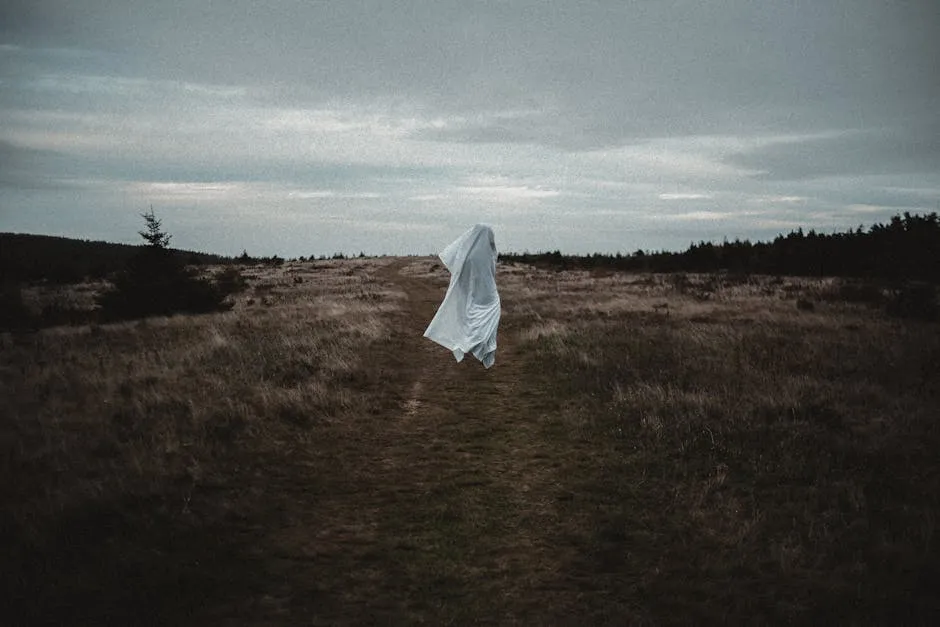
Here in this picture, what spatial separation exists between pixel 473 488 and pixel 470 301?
6218 mm

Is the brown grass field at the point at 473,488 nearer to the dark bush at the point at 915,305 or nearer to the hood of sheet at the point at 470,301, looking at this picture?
the hood of sheet at the point at 470,301

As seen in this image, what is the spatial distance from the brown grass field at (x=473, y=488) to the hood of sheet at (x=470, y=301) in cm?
82

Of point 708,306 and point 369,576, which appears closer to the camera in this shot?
point 369,576

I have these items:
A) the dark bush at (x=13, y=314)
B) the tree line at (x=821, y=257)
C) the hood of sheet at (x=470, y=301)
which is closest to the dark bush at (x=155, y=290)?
the dark bush at (x=13, y=314)

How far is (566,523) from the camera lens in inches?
218

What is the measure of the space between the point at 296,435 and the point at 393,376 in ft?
11.9

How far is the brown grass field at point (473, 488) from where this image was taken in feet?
14.1

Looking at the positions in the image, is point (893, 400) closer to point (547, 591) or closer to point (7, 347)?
point (547, 591)

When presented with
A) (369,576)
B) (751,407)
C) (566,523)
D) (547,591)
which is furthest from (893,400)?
(369,576)

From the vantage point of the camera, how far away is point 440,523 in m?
5.45

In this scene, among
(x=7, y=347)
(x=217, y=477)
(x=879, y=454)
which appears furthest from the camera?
(x=7, y=347)

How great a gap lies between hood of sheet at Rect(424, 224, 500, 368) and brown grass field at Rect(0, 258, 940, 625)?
0.82 meters

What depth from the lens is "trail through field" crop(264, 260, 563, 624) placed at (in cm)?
425

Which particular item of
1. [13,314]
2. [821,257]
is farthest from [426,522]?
[821,257]
